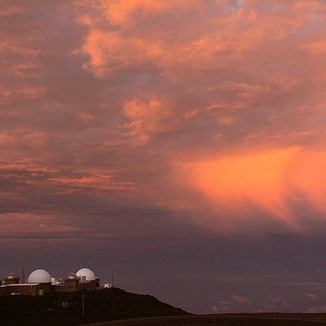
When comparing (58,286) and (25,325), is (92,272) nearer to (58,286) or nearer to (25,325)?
(58,286)

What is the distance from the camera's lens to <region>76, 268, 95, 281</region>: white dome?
394ft

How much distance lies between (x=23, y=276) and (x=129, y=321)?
197 feet

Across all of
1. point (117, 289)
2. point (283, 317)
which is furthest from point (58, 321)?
point (117, 289)

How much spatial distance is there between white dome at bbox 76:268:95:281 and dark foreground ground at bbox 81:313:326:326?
5162cm

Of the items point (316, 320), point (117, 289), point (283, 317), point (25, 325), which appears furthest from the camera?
point (117, 289)

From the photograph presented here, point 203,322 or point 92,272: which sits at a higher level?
point 92,272

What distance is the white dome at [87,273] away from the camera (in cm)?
12000

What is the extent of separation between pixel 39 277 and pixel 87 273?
15363mm

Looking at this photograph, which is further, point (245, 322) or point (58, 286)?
point (58, 286)

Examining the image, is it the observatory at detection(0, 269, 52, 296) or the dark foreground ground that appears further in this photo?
the observatory at detection(0, 269, 52, 296)

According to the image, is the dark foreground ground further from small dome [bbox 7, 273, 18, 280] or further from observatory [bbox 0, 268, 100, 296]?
small dome [bbox 7, 273, 18, 280]

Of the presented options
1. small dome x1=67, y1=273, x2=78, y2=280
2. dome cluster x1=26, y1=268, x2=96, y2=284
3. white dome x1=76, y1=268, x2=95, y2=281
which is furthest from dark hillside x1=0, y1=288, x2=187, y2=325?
white dome x1=76, y1=268, x2=95, y2=281

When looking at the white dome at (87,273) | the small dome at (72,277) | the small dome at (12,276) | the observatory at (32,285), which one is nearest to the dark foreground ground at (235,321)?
the observatory at (32,285)

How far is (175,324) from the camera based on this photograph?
6391 cm
